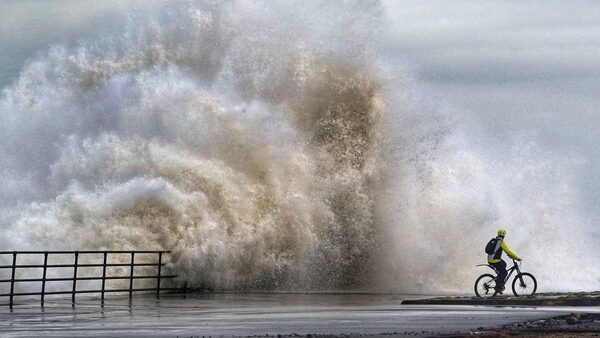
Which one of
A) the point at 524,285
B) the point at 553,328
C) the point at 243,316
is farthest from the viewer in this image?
the point at 524,285

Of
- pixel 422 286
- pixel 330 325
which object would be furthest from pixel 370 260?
pixel 330 325

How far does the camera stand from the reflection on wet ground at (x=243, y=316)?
1808 cm

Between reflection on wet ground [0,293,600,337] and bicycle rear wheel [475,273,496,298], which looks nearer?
reflection on wet ground [0,293,600,337]

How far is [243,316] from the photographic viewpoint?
71.1 ft

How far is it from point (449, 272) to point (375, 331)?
18.9 metres

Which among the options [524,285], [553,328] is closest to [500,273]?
[524,285]

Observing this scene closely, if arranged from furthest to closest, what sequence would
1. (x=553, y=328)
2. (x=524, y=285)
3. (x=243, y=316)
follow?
(x=524, y=285), (x=243, y=316), (x=553, y=328)

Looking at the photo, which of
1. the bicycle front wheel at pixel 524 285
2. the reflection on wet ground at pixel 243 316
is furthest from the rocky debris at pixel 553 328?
the bicycle front wheel at pixel 524 285

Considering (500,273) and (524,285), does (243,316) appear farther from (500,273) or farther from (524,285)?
(524,285)

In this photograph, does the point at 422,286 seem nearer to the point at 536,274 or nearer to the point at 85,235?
the point at 536,274

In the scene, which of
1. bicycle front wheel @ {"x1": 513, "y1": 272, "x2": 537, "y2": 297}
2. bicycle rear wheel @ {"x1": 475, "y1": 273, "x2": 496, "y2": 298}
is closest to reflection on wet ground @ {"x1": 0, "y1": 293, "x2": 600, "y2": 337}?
bicycle rear wheel @ {"x1": 475, "y1": 273, "x2": 496, "y2": 298}

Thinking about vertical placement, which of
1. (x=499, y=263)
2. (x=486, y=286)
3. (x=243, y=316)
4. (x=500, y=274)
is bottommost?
(x=243, y=316)

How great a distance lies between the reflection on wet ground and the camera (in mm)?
18078

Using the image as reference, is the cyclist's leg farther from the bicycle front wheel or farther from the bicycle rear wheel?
the bicycle front wheel
